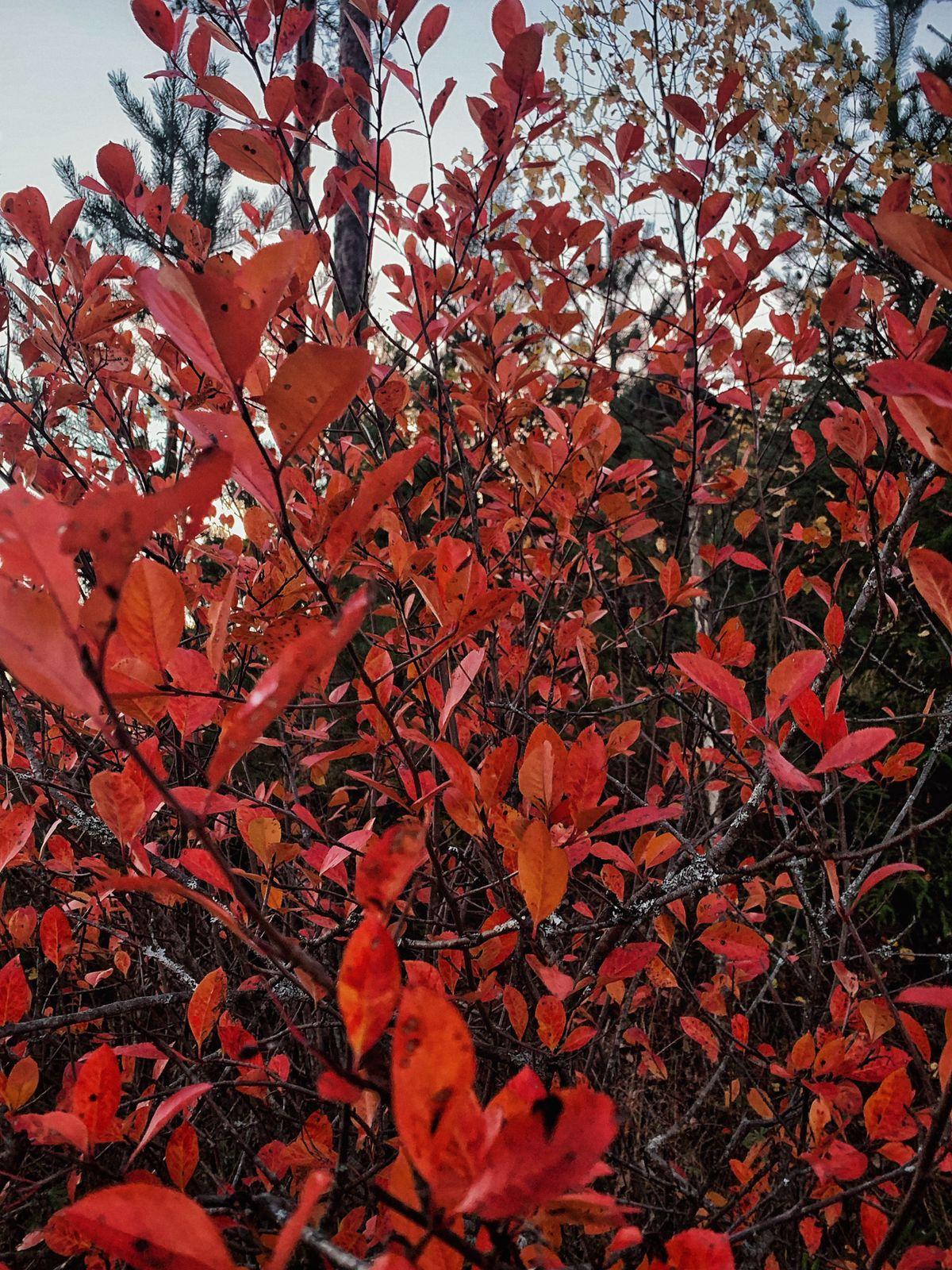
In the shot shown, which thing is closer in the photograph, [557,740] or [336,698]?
[557,740]

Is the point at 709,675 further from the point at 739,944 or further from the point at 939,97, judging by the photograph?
the point at 739,944

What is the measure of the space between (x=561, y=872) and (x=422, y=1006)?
29cm

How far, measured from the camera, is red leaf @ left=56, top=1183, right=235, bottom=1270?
1.09 ft

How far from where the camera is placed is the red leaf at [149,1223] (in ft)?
1.09

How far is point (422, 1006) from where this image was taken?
0.32 m

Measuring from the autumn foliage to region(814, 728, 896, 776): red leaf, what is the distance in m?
0.06

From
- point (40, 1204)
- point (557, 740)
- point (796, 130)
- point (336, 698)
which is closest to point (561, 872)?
point (557, 740)

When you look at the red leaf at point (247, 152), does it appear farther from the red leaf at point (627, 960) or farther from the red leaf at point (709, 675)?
the red leaf at point (627, 960)

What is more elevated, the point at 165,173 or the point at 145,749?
the point at 165,173

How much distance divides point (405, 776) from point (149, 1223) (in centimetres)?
73

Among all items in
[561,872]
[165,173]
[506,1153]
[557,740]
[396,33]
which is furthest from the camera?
[165,173]

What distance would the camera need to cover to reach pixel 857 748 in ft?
2.07

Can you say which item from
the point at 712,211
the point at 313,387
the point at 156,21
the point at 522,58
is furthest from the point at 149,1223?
the point at 712,211

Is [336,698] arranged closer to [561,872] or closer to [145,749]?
[145,749]
